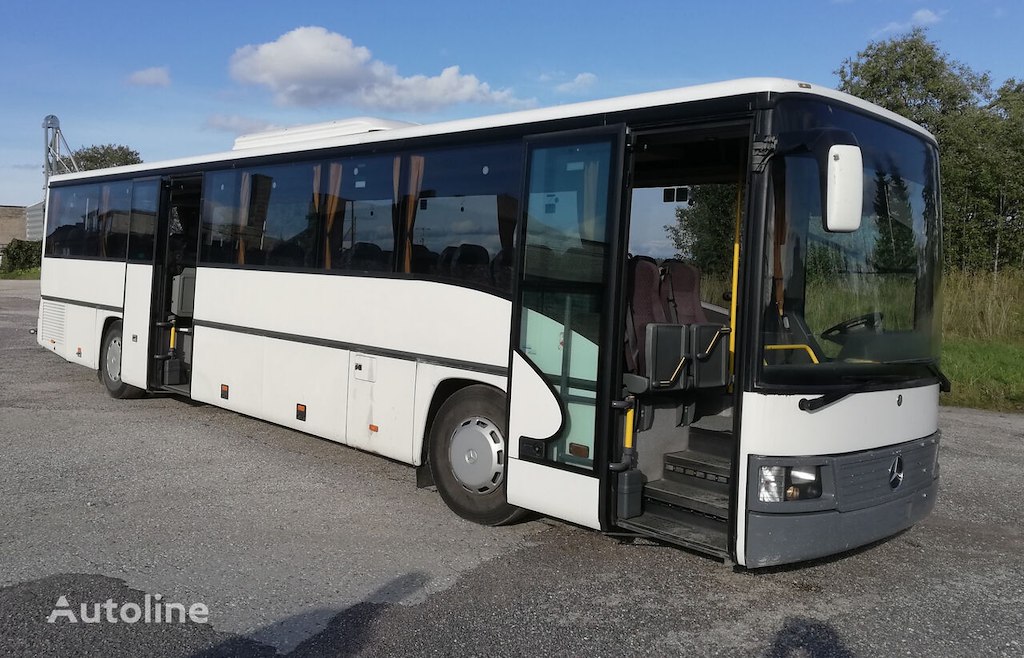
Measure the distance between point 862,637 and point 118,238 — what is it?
9840 mm

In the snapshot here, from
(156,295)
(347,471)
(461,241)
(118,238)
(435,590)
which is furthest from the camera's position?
(118,238)

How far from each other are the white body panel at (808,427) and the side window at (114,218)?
8814 millimetres

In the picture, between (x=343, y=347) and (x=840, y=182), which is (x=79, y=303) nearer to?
(x=343, y=347)

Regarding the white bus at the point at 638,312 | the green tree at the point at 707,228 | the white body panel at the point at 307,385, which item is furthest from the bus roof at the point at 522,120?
the white body panel at the point at 307,385

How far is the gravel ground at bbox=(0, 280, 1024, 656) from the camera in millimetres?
4402

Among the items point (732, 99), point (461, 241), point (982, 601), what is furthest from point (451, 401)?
point (982, 601)

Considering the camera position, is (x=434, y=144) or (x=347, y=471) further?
(x=347, y=471)

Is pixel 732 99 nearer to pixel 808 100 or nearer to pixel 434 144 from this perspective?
pixel 808 100

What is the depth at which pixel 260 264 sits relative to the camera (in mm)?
8703

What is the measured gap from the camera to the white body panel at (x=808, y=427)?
15.5ft

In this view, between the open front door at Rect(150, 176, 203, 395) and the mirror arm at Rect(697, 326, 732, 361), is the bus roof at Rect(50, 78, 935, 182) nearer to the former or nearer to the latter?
the open front door at Rect(150, 176, 203, 395)

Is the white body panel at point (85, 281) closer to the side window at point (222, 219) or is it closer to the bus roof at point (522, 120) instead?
the bus roof at point (522, 120)

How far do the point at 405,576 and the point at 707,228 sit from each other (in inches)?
130

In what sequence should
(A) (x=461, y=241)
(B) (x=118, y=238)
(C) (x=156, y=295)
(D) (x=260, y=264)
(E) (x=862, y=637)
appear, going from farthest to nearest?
(B) (x=118, y=238) → (C) (x=156, y=295) → (D) (x=260, y=264) → (A) (x=461, y=241) → (E) (x=862, y=637)
